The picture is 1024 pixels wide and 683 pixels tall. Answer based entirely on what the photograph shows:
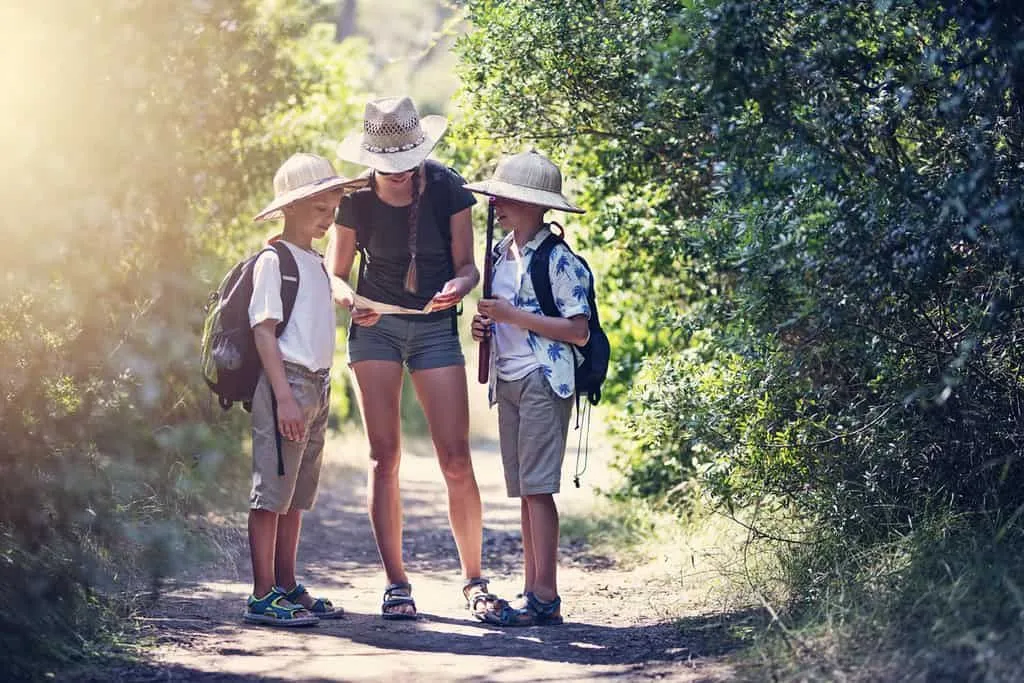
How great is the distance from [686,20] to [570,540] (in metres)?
4.76

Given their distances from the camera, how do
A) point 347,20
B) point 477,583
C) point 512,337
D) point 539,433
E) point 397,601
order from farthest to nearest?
point 347,20 < point 477,583 < point 397,601 < point 512,337 < point 539,433

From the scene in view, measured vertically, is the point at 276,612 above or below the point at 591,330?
below

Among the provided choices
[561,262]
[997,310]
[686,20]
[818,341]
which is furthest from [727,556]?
[686,20]

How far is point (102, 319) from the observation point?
245 inches

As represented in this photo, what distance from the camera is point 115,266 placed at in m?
6.81

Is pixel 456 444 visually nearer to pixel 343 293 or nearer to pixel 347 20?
pixel 343 293

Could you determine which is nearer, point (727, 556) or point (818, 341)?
point (818, 341)

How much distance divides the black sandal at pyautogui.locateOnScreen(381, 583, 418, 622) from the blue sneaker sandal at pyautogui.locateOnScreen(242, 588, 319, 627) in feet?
1.19

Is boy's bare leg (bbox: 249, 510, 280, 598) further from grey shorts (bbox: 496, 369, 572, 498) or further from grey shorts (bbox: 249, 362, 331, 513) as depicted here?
grey shorts (bbox: 496, 369, 572, 498)

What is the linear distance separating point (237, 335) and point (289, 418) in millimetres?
A: 398

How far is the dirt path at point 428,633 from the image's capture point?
4770mm

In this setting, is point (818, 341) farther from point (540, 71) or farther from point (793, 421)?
point (540, 71)

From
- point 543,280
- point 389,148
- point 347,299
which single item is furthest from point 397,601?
point 389,148

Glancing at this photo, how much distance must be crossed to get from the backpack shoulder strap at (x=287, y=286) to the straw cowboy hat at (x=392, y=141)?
54 centimetres
